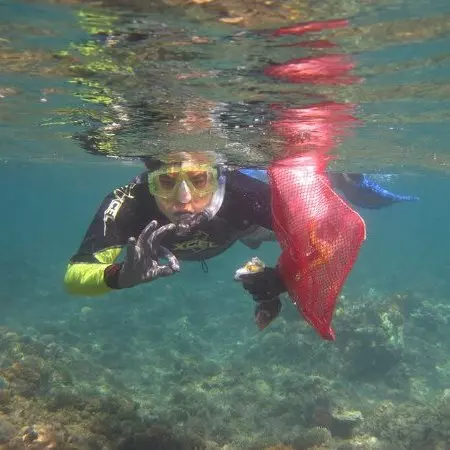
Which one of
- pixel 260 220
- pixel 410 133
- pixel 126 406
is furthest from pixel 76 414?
pixel 410 133

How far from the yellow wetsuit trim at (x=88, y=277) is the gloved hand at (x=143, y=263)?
0.40m

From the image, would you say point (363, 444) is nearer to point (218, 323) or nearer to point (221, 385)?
point (221, 385)

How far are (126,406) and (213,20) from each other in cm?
754

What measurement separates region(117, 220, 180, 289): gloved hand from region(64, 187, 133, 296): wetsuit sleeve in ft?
1.60

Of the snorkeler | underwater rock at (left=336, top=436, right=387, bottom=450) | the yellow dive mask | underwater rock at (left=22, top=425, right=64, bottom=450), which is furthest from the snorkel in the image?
underwater rock at (left=336, top=436, right=387, bottom=450)

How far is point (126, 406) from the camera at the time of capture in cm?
923

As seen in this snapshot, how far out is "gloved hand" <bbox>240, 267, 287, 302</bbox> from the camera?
5.89 metres

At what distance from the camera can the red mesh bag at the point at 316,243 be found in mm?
5289

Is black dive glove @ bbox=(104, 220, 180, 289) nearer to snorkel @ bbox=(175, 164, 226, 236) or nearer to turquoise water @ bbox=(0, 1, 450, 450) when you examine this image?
snorkel @ bbox=(175, 164, 226, 236)

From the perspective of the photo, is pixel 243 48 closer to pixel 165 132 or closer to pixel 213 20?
pixel 213 20

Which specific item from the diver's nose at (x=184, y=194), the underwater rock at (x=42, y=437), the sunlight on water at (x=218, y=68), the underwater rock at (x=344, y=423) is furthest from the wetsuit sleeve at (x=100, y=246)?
the underwater rock at (x=344, y=423)

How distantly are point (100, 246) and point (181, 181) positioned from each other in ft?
6.22

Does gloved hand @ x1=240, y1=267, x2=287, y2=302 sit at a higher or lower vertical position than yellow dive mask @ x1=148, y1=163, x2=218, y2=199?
lower

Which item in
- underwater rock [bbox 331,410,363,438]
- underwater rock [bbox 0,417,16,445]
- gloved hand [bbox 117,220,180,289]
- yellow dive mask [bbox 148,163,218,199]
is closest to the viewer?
gloved hand [bbox 117,220,180,289]
